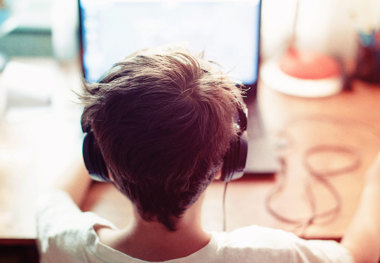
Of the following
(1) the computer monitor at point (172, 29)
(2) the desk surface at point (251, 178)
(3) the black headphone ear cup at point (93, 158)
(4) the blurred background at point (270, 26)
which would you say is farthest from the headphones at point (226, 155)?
(4) the blurred background at point (270, 26)

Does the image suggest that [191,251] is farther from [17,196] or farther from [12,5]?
[12,5]

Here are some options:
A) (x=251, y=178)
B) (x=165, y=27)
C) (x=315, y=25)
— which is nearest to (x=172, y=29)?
(x=165, y=27)

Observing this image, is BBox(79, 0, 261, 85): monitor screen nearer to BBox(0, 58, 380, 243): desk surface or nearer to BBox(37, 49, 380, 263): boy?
BBox(0, 58, 380, 243): desk surface

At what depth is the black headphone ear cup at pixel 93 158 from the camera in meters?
0.72

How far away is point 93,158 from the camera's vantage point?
2.40 feet

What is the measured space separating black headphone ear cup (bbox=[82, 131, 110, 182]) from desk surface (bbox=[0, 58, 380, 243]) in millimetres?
205

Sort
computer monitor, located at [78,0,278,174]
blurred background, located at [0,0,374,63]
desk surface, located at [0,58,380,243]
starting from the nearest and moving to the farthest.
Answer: desk surface, located at [0,58,380,243] → computer monitor, located at [78,0,278,174] → blurred background, located at [0,0,374,63]

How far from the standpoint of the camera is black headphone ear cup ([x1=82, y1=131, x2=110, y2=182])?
0.72 meters

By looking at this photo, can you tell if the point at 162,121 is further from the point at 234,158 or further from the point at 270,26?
the point at 270,26

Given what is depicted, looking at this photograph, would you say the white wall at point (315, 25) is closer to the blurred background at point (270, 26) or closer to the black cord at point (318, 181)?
the blurred background at point (270, 26)

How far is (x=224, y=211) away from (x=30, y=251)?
0.50 meters

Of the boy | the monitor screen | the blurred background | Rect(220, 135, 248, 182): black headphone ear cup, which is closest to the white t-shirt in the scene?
the boy

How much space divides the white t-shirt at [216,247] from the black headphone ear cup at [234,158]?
102 mm

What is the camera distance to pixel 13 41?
1518 mm
